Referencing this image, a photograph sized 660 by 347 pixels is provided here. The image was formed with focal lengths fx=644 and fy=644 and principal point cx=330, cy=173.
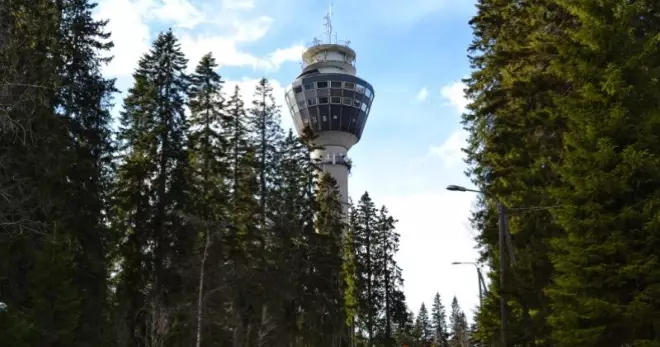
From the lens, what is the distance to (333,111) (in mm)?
71062

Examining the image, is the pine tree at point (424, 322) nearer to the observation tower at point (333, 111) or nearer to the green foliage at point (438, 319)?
the green foliage at point (438, 319)

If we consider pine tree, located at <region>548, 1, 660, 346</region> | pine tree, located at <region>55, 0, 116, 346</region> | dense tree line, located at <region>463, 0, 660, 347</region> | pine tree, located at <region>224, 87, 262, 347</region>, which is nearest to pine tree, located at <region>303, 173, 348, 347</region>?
pine tree, located at <region>224, 87, 262, 347</region>

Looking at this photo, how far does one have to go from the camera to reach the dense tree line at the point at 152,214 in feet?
67.1

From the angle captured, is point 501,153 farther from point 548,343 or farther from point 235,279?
point 235,279

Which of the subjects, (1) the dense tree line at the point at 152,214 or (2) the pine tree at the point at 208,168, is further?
(2) the pine tree at the point at 208,168

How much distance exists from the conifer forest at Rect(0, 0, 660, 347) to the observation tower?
20192 millimetres

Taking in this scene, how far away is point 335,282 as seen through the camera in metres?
45.5

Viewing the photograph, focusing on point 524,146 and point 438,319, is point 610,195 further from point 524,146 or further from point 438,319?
point 438,319

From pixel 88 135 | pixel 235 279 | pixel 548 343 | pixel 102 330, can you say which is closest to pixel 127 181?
pixel 88 135

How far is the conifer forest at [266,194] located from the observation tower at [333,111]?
795 inches

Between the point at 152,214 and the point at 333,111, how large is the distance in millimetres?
41541

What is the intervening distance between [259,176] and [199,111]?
261 inches

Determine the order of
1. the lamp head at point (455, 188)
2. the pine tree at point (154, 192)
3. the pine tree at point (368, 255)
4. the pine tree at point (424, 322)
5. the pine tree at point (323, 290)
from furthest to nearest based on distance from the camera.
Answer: the pine tree at point (424, 322), the pine tree at point (368, 255), the pine tree at point (323, 290), the pine tree at point (154, 192), the lamp head at point (455, 188)

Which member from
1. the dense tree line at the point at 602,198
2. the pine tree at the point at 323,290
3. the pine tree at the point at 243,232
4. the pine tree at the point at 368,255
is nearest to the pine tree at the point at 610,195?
the dense tree line at the point at 602,198
